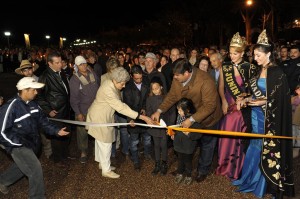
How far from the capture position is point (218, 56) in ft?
20.7

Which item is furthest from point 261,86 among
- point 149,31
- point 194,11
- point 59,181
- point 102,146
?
point 149,31

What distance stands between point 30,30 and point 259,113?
79851mm

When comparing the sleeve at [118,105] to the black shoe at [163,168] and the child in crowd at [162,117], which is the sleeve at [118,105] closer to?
the child in crowd at [162,117]

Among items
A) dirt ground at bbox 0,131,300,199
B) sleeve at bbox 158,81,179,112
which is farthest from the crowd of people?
dirt ground at bbox 0,131,300,199

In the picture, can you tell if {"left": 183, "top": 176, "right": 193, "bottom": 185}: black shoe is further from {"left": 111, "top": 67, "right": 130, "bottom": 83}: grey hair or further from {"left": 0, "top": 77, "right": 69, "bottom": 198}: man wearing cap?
{"left": 0, "top": 77, "right": 69, "bottom": 198}: man wearing cap

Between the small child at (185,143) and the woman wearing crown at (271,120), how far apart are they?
2.67ft

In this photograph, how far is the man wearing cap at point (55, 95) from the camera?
5953 millimetres

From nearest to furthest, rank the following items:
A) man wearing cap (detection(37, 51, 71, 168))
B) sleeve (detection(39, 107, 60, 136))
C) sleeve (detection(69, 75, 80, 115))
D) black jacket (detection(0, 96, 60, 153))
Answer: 1. black jacket (detection(0, 96, 60, 153))
2. sleeve (detection(39, 107, 60, 136))
3. man wearing cap (detection(37, 51, 71, 168))
4. sleeve (detection(69, 75, 80, 115))

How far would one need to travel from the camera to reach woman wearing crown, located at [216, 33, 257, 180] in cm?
502

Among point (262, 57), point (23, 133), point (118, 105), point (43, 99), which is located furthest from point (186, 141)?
point (43, 99)

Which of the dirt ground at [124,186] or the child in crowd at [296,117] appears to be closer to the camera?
the dirt ground at [124,186]

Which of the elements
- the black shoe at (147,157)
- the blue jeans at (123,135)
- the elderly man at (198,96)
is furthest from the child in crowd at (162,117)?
the blue jeans at (123,135)

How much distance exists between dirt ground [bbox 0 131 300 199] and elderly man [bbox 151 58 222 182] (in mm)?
419

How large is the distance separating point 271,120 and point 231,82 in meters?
0.98
